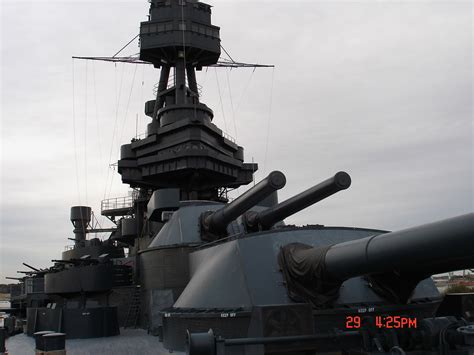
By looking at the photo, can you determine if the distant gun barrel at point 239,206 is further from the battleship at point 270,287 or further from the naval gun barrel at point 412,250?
the naval gun barrel at point 412,250

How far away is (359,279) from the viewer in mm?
6887

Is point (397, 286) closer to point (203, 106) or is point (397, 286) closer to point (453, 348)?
point (453, 348)

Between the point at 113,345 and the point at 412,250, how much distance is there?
19.7 feet

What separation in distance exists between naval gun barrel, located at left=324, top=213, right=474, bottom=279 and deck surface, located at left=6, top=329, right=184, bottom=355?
8.41 ft

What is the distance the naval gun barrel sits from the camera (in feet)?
13.8

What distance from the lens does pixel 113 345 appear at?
29.4 ft

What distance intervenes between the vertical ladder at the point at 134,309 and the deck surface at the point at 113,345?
24.0 inches

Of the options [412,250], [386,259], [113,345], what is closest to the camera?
[412,250]

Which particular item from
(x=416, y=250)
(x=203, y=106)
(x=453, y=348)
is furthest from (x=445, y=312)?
(x=203, y=106)
